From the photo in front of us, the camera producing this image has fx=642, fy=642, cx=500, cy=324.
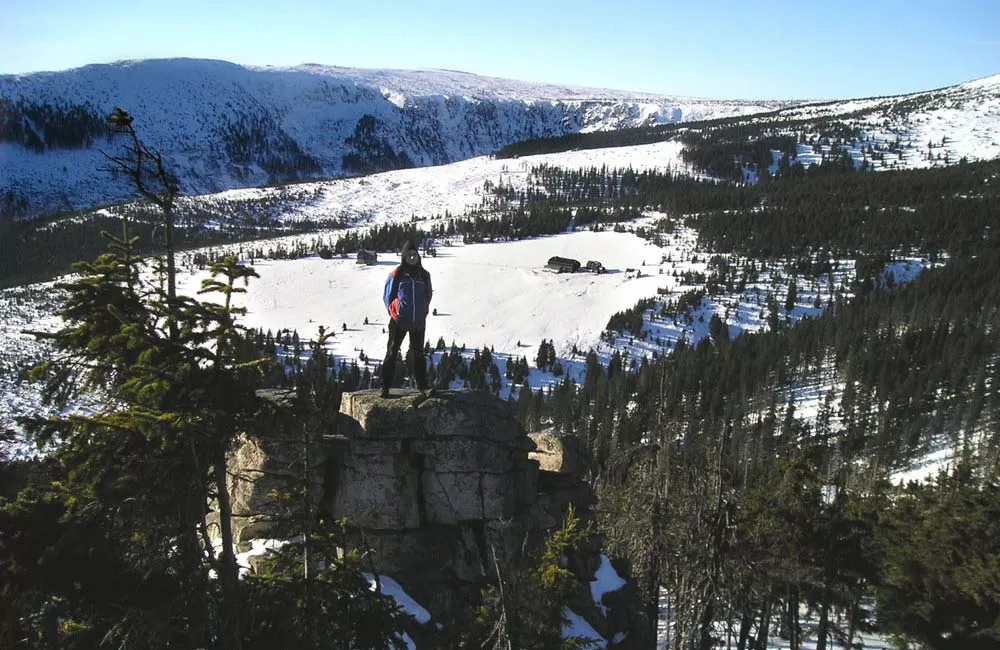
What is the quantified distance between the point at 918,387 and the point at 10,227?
229326 mm

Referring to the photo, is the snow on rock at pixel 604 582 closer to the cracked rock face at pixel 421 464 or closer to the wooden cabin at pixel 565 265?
the cracked rock face at pixel 421 464

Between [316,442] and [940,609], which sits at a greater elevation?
[316,442]

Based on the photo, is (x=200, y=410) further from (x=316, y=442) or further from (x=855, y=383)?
(x=855, y=383)

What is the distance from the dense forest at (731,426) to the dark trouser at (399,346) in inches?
65.5

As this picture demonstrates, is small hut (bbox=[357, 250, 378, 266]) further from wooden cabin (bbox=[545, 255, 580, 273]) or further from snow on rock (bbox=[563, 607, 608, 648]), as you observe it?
snow on rock (bbox=[563, 607, 608, 648])

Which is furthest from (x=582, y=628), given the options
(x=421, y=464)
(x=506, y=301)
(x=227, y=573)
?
(x=506, y=301)

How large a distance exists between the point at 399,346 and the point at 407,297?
4.68 ft

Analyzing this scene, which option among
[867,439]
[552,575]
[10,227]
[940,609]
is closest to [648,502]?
[552,575]

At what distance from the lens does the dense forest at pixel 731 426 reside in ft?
28.6

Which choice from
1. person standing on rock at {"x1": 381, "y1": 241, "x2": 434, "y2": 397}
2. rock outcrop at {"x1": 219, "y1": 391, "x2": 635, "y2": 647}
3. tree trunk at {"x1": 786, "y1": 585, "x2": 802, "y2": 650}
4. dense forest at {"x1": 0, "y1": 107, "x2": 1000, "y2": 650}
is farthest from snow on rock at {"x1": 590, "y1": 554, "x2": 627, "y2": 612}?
person standing on rock at {"x1": 381, "y1": 241, "x2": 434, "y2": 397}

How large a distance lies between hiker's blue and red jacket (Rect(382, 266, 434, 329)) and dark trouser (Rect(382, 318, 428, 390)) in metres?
0.19

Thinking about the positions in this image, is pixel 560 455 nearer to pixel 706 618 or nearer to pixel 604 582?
pixel 604 582

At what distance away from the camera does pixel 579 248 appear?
150 metres

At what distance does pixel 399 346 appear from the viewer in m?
15.5
